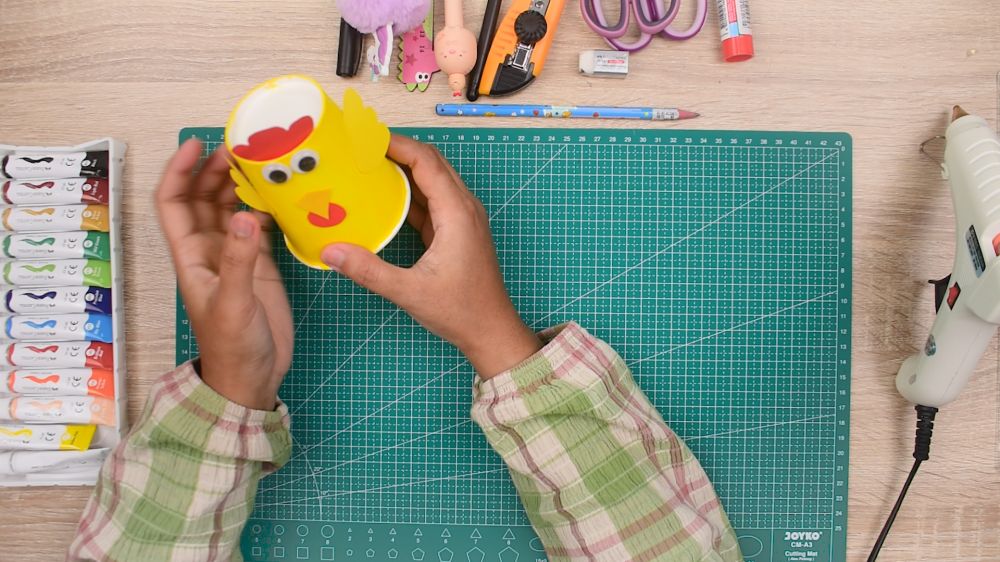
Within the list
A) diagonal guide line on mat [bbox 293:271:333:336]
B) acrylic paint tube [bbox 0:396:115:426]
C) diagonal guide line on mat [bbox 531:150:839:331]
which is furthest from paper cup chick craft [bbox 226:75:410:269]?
acrylic paint tube [bbox 0:396:115:426]

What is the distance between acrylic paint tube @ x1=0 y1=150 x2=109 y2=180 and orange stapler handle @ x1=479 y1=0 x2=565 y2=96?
0.49 meters

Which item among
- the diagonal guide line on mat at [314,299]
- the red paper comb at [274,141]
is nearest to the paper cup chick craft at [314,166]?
the red paper comb at [274,141]

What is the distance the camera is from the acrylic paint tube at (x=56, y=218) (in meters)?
0.84

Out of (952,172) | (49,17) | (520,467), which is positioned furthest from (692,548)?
(49,17)

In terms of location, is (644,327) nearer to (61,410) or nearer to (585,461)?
(585,461)

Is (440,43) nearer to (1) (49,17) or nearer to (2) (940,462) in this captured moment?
(1) (49,17)

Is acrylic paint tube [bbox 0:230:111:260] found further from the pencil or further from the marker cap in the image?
the marker cap

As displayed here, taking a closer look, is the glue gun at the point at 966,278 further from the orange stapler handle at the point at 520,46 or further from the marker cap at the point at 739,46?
the orange stapler handle at the point at 520,46

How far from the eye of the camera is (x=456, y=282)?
0.69m

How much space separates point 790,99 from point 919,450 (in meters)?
0.46

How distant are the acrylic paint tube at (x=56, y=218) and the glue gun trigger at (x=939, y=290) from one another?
1016 millimetres

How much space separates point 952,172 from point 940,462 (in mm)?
366

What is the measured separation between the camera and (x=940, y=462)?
34.1 inches

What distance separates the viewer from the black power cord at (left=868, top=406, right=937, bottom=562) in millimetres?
823
